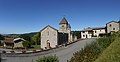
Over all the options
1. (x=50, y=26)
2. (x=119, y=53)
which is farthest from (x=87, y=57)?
(x=50, y=26)

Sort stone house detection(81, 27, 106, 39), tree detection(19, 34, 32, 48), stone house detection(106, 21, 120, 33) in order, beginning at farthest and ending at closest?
stone house detection(81, 27, 106, 39) < stone house detection(106, 21, 120, 33) < tree detection(19, 34, 32, 48)

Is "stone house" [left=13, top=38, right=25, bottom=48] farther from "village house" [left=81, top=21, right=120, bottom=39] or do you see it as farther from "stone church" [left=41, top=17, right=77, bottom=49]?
"village house" [left=81, top=21, right=120, bottom=39]

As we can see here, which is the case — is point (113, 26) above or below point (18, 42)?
above

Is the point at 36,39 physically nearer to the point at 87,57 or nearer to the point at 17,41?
the point at 17,41

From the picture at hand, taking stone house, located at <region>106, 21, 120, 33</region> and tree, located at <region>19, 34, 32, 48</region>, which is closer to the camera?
tree, located at <region>19, 34, 32, 48</region>

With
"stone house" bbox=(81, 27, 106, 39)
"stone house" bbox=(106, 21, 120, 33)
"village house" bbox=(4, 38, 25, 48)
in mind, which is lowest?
"village house" bbox=(4, 38, 25, 48)

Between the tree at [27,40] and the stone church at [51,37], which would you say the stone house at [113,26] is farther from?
the tree at [27,40]

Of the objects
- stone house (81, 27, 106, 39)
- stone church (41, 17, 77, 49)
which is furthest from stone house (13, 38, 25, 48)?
stone house (81, 27, 106, 39)

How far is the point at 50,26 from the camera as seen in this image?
66.6 m

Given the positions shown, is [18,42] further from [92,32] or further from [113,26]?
[113,26]

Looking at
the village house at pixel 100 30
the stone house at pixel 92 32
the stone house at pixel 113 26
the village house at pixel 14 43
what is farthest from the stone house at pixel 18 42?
the stone house at pixel 113 26

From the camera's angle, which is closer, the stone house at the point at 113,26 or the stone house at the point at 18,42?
Result: the stone house at the point at 18,42

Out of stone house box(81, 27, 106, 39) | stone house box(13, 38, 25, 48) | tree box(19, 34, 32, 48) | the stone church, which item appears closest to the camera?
the stone church

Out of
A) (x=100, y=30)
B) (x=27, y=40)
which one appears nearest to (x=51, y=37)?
(x=27, y=40)
